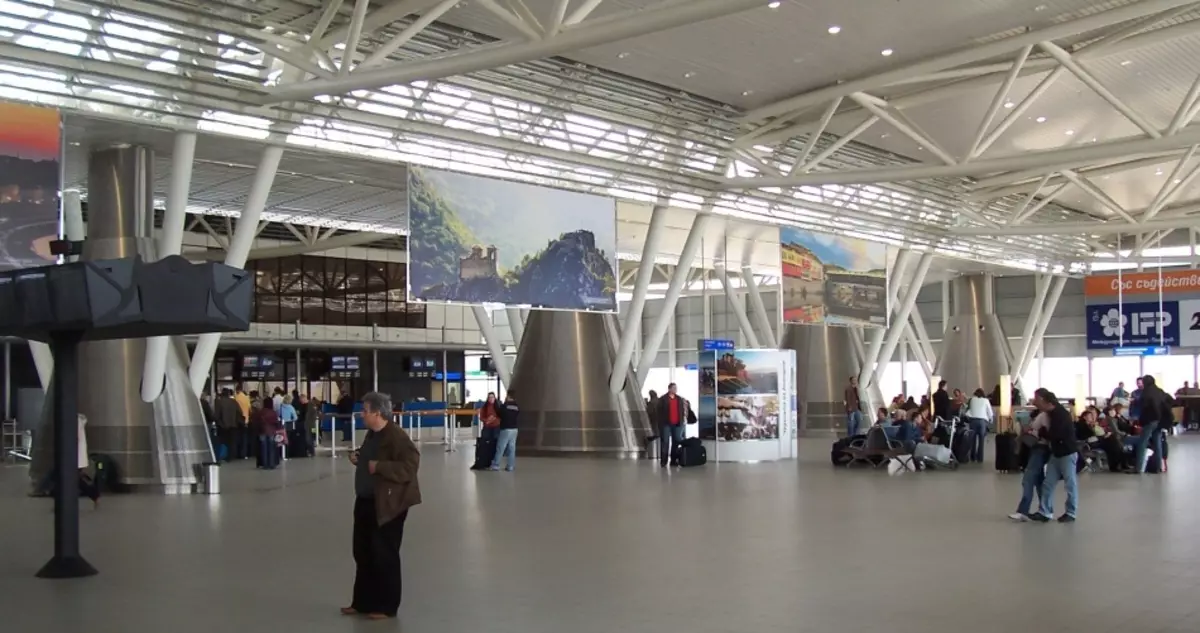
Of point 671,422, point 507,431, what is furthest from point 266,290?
point 671,422

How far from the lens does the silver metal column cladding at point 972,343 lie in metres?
43.0

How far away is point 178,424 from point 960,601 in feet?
40.9

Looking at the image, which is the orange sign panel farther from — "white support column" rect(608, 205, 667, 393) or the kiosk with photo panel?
"white support column" rect(608, 205, 667, 393)

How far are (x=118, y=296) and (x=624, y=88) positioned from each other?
13.9 m

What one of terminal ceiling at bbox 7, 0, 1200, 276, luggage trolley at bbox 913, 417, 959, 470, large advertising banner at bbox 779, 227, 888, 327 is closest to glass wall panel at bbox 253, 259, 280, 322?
terminal ceiling at bbox 7, 0, 1200, 276

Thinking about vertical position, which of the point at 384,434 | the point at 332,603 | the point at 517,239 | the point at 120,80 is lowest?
the point at 332,603

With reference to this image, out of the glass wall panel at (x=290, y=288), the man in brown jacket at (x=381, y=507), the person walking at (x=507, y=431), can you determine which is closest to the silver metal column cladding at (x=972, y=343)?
the glass wall panel at (x=290, y=288)

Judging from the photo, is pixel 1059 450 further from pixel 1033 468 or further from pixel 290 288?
pixel 290 288

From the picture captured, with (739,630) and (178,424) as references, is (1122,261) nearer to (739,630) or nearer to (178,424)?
(178,424)

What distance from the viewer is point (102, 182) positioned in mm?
17406

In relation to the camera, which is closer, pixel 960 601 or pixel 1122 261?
pixel 960 601

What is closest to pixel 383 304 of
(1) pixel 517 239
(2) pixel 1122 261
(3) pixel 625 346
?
(3) pixel 625 346

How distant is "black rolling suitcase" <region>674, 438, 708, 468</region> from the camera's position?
21.4m

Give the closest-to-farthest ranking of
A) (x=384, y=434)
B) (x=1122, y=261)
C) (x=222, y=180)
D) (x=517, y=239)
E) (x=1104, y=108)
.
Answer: (x=384, y=434), (x=517, y=239), (x=222, y=180), (x=1104, y=108), (x=1122, y=261)
